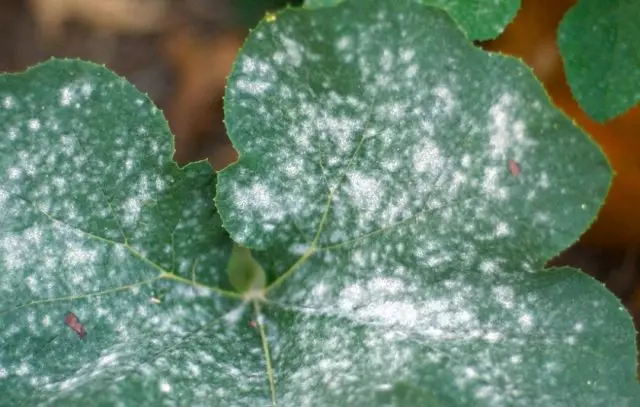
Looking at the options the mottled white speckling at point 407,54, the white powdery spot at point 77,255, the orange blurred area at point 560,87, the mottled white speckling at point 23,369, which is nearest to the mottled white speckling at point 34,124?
the white powdery spot at point 77,255

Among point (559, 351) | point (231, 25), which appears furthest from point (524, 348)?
point (231, 25)

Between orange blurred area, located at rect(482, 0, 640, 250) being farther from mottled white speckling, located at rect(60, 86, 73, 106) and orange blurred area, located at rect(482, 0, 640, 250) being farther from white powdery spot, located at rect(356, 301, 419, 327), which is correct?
mottled white speckling, located at rect(60, 86, 73, 106)

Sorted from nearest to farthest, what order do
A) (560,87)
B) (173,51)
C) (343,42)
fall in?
(343,42)
(560,87)
(173,51)

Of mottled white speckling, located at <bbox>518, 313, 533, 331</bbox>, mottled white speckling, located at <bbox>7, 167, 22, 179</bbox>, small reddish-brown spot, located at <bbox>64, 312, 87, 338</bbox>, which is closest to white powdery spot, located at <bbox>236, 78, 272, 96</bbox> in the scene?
mottled white speckling, located at <bbox>7, 167, 22, 179</bbox>

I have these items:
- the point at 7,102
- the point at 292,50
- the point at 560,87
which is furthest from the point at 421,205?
the point at 560,87

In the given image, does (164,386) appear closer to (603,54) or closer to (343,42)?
(343,42)

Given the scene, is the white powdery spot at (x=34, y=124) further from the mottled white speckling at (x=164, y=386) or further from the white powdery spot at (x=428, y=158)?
the white powdery spot at (x=428, y=158)

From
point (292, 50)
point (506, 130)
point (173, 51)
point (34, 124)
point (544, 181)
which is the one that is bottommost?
point (544, 181)
